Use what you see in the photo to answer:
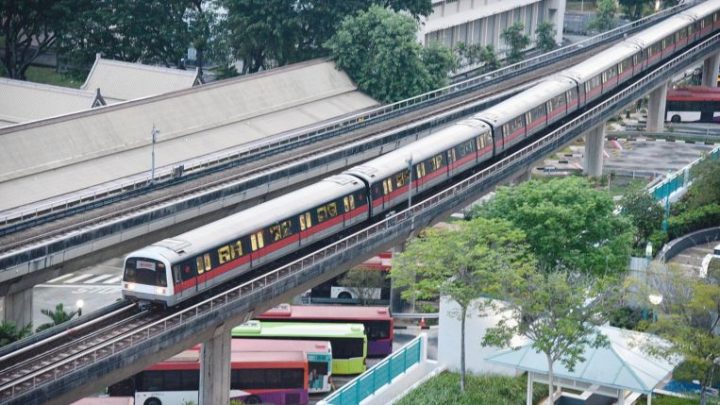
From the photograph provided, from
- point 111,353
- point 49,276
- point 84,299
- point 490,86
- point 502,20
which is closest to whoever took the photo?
point 111,353

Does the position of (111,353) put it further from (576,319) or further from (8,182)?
(8,182)

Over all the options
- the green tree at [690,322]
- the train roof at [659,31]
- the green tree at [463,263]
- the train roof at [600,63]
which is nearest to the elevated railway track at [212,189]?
the train roof at [600,63]

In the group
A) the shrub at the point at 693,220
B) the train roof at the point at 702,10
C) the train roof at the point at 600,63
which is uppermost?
the train roof at the point at 702,10

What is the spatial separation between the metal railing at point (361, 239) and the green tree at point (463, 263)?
5208 millimetres

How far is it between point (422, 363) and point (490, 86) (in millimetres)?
56193

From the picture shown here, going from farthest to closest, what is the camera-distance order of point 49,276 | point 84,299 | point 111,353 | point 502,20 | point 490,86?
point 502,20 < point 490,86 < point 84,299 < point 49,276 < point 111,353

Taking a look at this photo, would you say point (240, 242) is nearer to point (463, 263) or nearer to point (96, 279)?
point (463, 263)

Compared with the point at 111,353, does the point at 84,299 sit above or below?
below

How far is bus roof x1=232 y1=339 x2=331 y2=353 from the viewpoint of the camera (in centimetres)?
6034

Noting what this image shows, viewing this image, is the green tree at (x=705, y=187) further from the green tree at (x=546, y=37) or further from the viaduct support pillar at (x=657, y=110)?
the green tree at (x=546, y=37)

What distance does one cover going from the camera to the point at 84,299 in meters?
75.7

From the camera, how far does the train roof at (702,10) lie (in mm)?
121812

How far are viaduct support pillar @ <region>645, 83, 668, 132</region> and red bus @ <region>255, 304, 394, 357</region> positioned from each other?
5544cm

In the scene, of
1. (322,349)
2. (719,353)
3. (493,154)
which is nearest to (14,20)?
(493,154)
